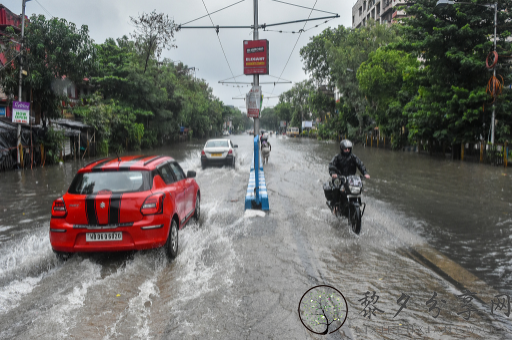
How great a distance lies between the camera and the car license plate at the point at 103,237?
518 cm

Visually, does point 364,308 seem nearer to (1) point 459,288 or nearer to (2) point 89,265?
(1) point 459,288

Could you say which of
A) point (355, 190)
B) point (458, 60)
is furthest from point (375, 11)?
Result: point (355, 190)

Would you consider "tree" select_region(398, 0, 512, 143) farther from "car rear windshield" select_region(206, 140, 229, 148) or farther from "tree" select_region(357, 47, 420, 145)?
"car rear windshield" select_region(206, 140, 229, 148)

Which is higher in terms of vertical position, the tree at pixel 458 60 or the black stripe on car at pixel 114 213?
the tree at pixel 458 60

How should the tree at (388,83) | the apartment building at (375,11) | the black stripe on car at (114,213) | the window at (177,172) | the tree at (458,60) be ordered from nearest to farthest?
1. the black stripe on car at (114,213)
2. the window at (177,172)
3. the tree at (458,60)
4. the tree at (388,83)
5. the apartment building at (375,11)

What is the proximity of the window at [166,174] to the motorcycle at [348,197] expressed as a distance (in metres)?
2.90

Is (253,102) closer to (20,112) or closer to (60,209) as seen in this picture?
(60,209)

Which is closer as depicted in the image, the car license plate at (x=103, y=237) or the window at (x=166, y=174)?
the car license plate at (x=103, y=237)

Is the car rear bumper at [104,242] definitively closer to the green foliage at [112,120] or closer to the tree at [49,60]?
the tree at [49,60]

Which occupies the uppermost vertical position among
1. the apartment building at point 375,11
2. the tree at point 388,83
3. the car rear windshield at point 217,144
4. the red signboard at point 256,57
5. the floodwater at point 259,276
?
the apartment building at point 375,11

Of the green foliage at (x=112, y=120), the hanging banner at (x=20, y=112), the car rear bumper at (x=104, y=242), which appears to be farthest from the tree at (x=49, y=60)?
the car rear bumper at (x=104, y=242)

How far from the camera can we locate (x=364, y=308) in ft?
13.5

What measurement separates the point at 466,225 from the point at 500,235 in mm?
838

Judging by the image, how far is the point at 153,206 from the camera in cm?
530
